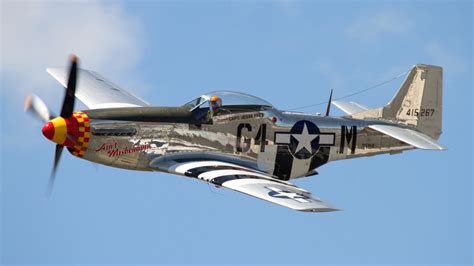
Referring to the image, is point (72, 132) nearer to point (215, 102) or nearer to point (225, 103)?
point (215, 102)

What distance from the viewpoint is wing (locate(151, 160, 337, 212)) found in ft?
69.3

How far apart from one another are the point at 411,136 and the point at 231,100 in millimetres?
3966

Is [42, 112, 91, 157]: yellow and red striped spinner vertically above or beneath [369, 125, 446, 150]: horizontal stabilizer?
beneath

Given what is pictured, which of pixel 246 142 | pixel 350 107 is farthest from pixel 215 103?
pixel 350 107

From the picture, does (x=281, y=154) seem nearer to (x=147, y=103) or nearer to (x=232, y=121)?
(x=232, y=121)

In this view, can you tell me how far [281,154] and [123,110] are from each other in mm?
3540

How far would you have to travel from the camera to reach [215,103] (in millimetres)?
24406

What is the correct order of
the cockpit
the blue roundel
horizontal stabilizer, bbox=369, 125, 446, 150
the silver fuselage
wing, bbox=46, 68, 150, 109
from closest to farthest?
the silver fuselage → horizontal stabilizer, bbox=369, 125, 446, 150 → the cockpit → the blue roundel → wing, bbox=46, 68, 150, 109

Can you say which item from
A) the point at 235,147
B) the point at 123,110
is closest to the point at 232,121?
the point at 235,147

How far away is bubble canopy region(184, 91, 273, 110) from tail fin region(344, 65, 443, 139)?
3.05 metres

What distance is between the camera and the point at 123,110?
79.5 ft

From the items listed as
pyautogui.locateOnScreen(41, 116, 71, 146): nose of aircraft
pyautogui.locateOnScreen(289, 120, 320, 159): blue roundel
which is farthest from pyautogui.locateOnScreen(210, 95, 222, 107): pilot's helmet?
pyautogui.locateOnScreen(41, 116, 71, 146): nose of aircraft

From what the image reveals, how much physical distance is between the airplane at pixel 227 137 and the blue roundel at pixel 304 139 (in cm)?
2

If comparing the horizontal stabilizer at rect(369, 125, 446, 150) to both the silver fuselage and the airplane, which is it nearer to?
the airplane
